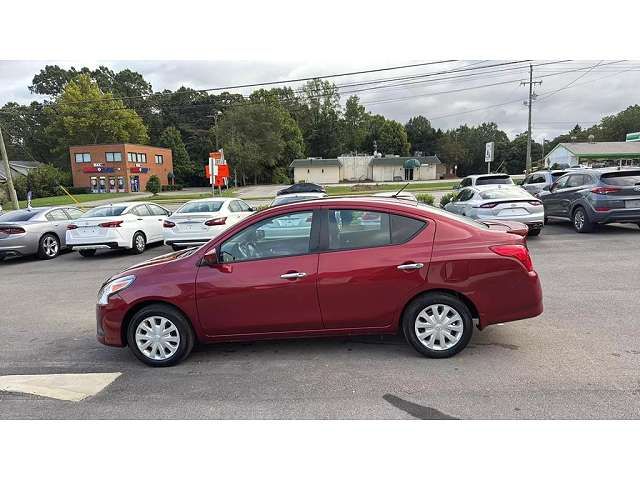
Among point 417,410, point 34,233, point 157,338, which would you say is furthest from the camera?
point 34,233

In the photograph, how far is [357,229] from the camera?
13.5ft

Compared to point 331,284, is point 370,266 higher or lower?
higher

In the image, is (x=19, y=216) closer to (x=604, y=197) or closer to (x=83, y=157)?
(x=604, y=197)

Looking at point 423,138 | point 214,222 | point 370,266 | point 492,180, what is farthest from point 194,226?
point 423,138

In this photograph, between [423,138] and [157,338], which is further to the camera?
[423,138]

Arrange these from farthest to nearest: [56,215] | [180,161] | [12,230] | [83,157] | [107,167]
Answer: [180,161] < [83,157] < [107,167] < [56,215] < [12,230]

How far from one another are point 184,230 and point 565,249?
8.97 m

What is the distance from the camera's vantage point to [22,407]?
348cm

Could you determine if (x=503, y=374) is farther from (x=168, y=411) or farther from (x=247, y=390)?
(x=168, y=411)

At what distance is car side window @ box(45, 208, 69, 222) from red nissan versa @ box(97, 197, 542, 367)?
9596mm

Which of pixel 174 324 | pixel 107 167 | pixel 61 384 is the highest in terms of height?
pixel 107 167

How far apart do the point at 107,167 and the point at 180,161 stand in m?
17.7

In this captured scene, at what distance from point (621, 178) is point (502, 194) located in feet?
9.37

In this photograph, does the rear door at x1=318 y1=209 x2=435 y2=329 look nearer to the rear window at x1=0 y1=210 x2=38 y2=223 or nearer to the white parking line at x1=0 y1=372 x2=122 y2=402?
the white parking line at x1=0 y1=372 x2=122 y2=402
